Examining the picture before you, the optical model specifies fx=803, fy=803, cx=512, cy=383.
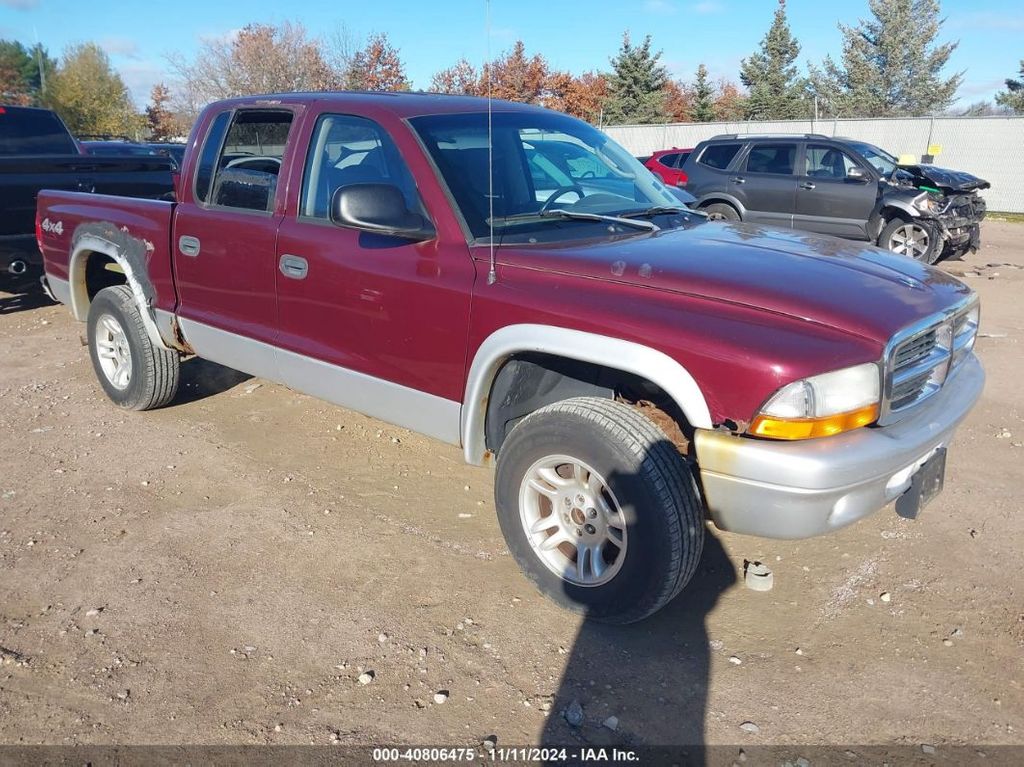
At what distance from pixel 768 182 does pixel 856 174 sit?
4.04ft

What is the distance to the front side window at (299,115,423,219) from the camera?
12.0 ft

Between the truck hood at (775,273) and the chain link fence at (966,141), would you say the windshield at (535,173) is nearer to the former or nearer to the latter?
the truck hood at (775,273)

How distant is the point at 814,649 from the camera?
9.96 feet

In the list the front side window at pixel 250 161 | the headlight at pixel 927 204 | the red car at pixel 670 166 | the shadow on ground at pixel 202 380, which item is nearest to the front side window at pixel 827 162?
the headlight at pixel 927 204

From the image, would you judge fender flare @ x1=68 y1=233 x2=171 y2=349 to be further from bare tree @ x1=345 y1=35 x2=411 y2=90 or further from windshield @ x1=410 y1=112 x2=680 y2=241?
bare tree @ x1=345 y1=35 x2=411 y2=90

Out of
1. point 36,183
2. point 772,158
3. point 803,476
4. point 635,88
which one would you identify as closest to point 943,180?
point 772,158

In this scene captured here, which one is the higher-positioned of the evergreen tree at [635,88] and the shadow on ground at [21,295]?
the evergreen tree at [635,88]

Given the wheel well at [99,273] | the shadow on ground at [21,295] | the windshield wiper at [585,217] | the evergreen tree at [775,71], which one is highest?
the evergreen tree at [775,71]

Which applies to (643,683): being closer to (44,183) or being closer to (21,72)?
(44,183)

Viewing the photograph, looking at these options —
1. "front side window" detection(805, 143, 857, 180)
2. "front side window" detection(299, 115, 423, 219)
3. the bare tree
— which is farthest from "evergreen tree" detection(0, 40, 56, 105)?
"front side window" detection(299, 115, 423, 219)

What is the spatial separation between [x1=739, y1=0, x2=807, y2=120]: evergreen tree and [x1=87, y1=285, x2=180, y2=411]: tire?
45.1 m

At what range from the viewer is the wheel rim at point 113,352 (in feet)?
17.1

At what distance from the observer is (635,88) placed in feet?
146

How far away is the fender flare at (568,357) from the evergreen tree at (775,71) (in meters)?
46.2
